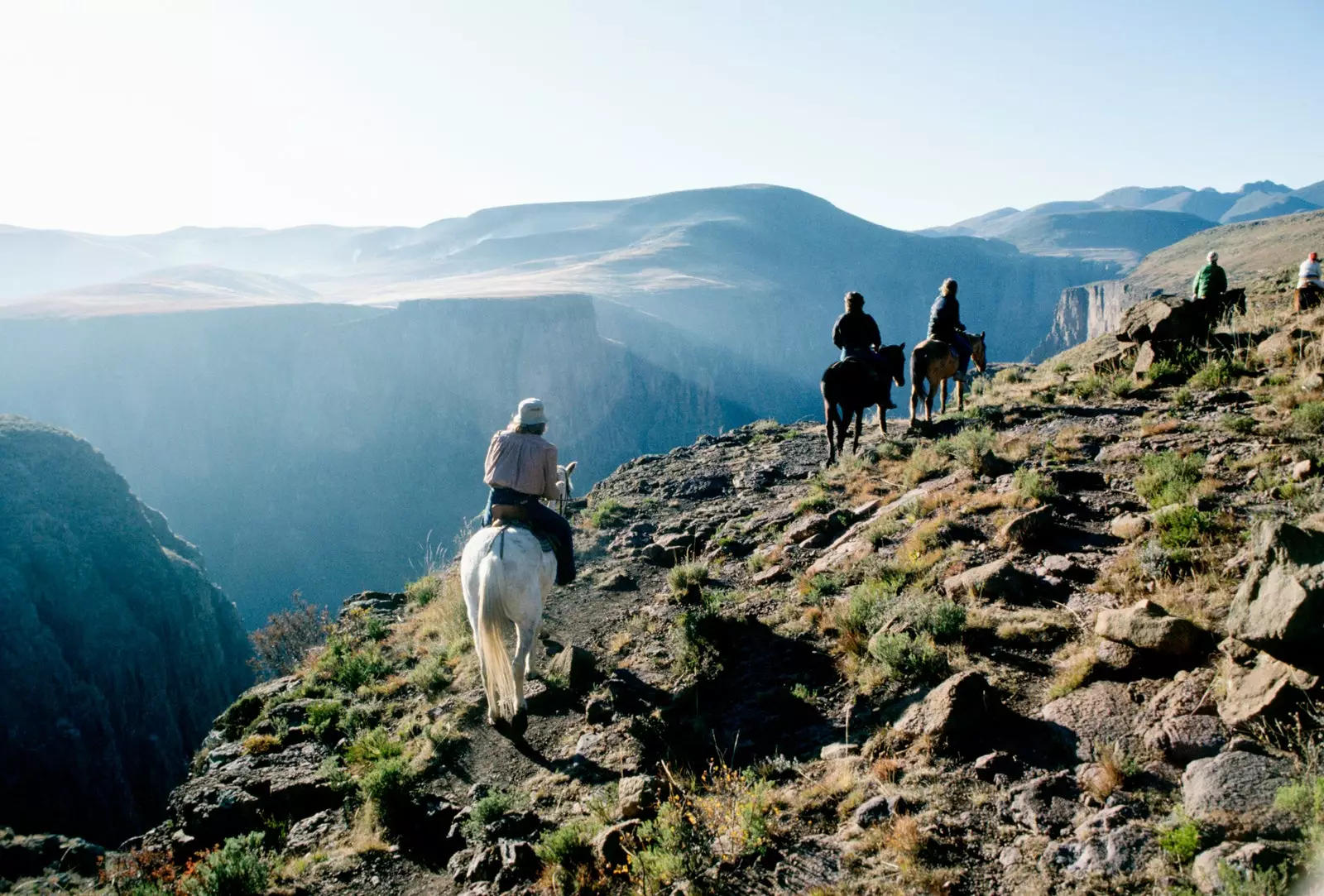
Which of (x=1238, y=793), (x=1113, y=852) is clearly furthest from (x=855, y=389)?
(x=1113, y=852)

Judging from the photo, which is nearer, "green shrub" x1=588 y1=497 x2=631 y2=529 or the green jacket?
"green shrub" x1=588 y1=497 x2=631 y2=529

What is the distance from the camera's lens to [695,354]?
135 metres

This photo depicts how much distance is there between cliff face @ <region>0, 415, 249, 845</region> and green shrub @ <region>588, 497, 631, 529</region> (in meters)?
36.6

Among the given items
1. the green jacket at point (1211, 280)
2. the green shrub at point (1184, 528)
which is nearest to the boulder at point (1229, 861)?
the green shrub at point (1184, 528)

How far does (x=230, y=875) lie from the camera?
16.2ft

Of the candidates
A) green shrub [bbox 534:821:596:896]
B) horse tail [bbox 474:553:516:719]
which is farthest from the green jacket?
green shrub [bbox 534:821:596:896]

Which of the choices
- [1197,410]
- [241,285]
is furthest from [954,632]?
[241,285]

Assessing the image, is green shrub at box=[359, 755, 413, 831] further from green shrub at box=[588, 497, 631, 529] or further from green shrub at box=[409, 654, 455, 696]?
green shrub at box=[588, 497, 631, 529]

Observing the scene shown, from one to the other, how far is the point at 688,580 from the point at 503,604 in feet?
9.20

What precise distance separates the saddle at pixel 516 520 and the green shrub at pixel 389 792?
7.50ft

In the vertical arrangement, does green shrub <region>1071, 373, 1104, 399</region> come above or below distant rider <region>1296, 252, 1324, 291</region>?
below

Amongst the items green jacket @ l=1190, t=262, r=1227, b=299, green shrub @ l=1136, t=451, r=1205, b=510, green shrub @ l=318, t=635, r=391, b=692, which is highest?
green jacket @ l=1190, t=262, r=1227, b=299

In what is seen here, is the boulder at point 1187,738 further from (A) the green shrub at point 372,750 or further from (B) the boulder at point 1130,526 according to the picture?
(A) the green shrub at point 372,750

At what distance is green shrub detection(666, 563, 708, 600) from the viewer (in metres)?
8.76
